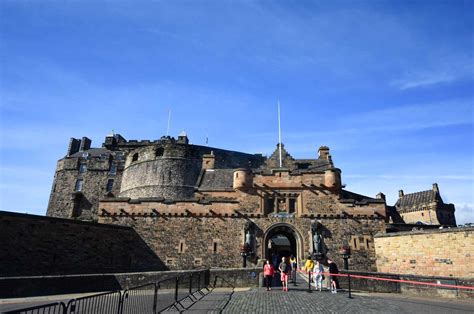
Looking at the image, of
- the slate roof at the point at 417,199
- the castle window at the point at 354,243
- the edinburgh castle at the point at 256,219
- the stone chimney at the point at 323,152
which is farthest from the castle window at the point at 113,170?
the slate roof at the point at 417,199

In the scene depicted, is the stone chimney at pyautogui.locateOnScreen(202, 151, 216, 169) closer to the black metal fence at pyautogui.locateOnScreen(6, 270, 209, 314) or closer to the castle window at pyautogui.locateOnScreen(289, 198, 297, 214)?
the castle window at pyautogui.locateOnScreen(289, 198, 297, 214)

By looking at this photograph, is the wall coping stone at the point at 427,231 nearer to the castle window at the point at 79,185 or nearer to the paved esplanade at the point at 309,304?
the paved esplanade at the point at 309,304

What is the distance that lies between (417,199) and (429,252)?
129ft

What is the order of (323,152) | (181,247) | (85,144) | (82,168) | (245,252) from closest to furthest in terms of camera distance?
(245,252)
(181,247)
(323,152)
(82,168)
(85,144)

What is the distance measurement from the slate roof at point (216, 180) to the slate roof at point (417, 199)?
125 feet

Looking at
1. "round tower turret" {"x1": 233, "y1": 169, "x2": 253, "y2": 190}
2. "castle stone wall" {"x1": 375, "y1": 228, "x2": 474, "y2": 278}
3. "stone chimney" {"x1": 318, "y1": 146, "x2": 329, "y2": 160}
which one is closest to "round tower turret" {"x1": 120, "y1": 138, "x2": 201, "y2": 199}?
"stone chimney" {"x1": 318, "y1": 146, "x2": 329, "y2": 160}

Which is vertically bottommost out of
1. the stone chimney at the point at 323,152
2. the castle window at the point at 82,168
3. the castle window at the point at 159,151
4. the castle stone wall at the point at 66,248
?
the castle stone wall at the point at 66,248

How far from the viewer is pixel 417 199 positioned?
52594mm

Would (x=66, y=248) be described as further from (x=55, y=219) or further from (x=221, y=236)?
(x=221, y=236)

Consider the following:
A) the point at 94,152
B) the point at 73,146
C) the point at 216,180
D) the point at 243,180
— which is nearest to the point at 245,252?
the point at 243,180

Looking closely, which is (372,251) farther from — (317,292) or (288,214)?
(317,292)

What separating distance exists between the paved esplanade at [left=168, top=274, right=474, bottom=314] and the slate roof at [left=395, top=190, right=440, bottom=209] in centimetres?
4499

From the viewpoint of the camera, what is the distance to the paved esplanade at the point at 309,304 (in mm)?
8867

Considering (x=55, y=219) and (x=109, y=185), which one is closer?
(x=55, y=219)
